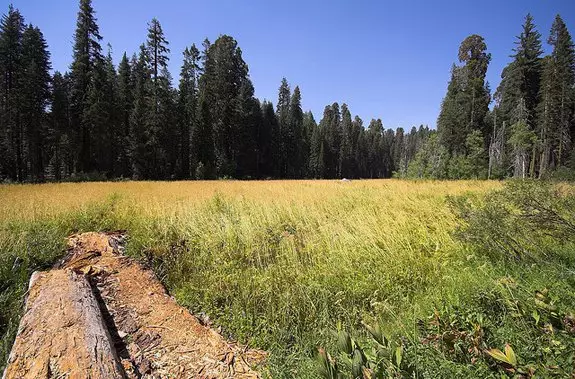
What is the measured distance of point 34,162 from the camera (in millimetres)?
29781

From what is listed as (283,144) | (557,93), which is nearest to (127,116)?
(283,144)

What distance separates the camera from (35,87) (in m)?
25.0

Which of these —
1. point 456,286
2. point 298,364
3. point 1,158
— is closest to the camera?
point 298,364

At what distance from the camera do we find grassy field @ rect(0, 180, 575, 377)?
2137 mm

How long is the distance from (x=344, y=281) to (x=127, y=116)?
35.5m

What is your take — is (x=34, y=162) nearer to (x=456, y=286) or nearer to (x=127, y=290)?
(x=127, y=290)

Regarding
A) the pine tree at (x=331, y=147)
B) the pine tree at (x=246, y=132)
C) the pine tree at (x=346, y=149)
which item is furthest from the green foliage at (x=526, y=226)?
the pine tree at (x=346, y=149)

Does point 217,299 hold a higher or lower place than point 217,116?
lower

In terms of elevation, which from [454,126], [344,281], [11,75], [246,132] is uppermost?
[11,75]

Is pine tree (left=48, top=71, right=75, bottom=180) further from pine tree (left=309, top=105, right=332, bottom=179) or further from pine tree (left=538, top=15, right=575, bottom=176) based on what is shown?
pine tree (left=538, top=15, right=575, bottom=176)

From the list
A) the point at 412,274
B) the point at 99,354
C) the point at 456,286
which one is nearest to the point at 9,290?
the point at 99,354

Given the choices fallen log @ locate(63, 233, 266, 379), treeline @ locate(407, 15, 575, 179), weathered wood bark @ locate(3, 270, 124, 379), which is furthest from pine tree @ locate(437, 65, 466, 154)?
weathered wood bark @ locate(3, 270, 124, 379)

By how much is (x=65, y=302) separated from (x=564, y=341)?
5.12 meters

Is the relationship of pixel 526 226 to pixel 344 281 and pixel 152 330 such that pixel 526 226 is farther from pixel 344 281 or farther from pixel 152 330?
pixel 152 330
